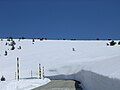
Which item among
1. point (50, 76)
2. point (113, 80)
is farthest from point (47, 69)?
point (113, 80)

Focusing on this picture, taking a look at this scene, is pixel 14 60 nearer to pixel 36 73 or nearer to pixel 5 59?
pixel 5 59

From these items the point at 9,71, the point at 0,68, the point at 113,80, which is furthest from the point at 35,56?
the point at 113,80

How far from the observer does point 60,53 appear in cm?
6425

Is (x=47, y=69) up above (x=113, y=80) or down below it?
below

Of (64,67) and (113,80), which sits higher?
(113,80)

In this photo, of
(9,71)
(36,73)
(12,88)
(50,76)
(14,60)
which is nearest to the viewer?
(12,88)

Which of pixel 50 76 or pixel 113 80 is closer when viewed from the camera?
pixel 113 80

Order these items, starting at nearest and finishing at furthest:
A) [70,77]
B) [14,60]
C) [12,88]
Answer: [12,88], [70,77], [14,60]

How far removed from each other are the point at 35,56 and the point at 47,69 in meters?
17.0

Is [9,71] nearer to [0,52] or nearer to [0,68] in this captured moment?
[0,68]

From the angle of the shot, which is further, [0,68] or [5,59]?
[5,59]

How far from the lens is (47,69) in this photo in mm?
45031

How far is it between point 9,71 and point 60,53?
16.7 metres

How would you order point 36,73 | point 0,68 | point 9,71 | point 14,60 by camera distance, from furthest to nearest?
1. point 14,60
2. point 0,68
3. point 9,71
4. point 36,73
